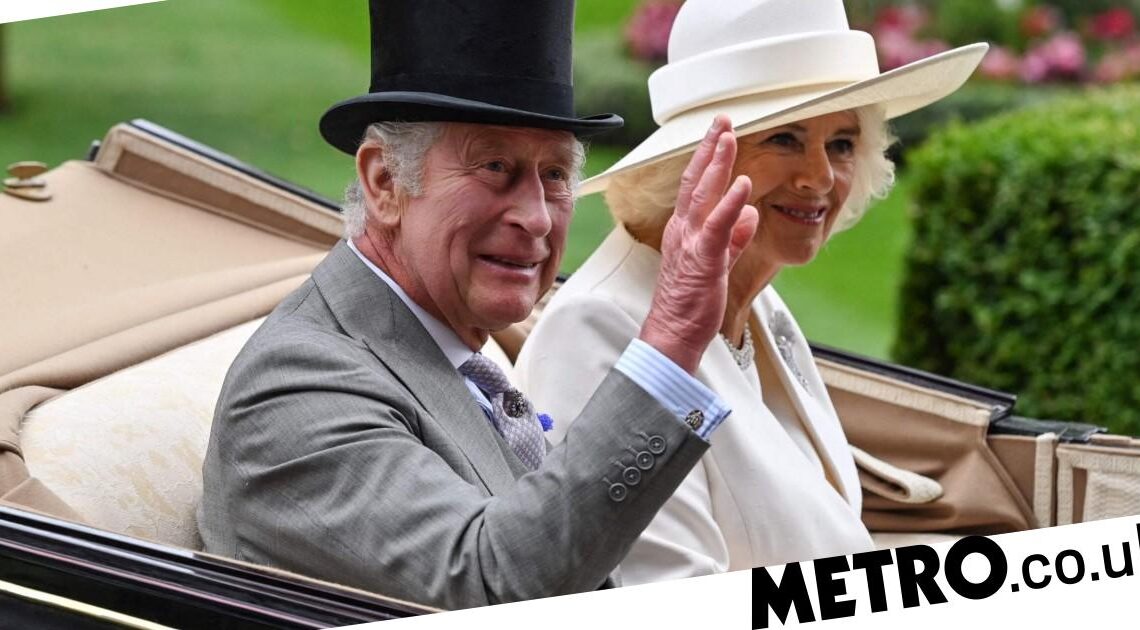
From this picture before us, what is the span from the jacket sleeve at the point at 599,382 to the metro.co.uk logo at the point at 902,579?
1.95ft

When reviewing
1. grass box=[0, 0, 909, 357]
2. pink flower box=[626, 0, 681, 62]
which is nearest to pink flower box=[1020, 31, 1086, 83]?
grass box=[0, 0, 909, 357]

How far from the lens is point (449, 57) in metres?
2.02

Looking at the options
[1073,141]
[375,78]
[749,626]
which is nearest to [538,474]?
[749,626]

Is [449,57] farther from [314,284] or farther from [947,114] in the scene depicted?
[947,114]

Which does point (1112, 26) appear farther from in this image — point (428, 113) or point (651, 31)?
point (428, 113)

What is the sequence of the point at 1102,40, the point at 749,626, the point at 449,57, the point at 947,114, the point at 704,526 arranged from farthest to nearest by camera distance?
the point at 1102,40, the point at 947,114, the point at 704,526, the point at 449,57, the point at 749,626

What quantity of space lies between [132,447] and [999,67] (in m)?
8.25

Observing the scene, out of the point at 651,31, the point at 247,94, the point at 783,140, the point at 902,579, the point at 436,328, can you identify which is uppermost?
the point at 651,31

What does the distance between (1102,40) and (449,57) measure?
31.1ft

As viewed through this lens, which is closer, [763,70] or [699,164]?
[699,164]

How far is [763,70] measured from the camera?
107 inches

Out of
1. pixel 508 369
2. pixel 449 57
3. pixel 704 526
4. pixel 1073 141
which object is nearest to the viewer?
pixel 449 57

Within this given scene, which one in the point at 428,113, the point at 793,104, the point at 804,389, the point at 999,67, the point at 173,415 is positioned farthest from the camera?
the point at 999,67

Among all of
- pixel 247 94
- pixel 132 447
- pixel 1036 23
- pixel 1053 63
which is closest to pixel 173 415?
pixel 132 447
